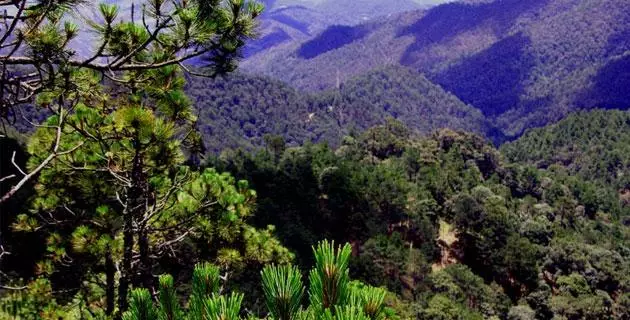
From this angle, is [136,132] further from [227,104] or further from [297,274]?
[227,104]

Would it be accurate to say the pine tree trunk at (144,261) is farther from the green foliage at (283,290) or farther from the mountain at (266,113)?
the mountain at (266,113)

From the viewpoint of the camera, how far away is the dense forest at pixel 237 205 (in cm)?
302

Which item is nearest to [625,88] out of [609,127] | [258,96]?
[609,127]

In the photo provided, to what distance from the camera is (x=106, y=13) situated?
3.38 meters

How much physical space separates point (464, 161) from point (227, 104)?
102m

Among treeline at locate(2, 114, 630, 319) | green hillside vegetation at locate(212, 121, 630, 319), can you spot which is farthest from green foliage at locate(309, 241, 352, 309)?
green hillside vegetation at locate(212, 121, 630, 319)

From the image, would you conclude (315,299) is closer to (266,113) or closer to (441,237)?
(441,237)

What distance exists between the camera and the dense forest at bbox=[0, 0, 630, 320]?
119 inches

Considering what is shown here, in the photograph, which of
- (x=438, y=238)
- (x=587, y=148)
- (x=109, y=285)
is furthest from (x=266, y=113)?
(x=109, y=285)

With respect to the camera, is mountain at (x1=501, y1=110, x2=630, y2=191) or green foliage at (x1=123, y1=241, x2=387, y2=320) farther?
mountain at (x1=501, y1=110, x2=630, y2=191)

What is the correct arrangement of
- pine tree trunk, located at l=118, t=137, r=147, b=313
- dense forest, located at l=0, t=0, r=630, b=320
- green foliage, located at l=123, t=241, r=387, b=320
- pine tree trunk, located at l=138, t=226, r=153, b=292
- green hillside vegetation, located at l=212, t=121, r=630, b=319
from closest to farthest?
green foliage, located at l=123, t=241, r=387, b=320 → dense forest, located at l=0, t=0, r=630, b=320 → pine tree trunk, located at l=118, t=137, r=147, b=313 → pine tree trunk, located at l=138, t=226, r=153, b=292 → green hillside vegetation, located at l=212, t=121, r=630, b=319

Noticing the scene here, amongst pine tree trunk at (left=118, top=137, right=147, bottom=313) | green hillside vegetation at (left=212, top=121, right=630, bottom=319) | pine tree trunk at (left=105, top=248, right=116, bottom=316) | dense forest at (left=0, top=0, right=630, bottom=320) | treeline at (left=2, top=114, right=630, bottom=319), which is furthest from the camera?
green hillside vegetation at (left=212, top=121, right=630, bottom=319)

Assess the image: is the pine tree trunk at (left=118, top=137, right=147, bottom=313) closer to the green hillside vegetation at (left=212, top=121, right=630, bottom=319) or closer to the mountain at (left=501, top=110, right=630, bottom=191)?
the green hillside vegetation at (left=212, top=121, right=630, bottom=319)

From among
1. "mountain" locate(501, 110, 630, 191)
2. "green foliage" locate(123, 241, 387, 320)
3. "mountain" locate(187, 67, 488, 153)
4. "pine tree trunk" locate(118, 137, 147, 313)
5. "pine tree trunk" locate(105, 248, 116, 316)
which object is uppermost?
"green foliage" locate(123, 241, 387, 320)
